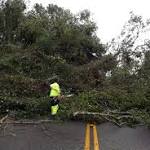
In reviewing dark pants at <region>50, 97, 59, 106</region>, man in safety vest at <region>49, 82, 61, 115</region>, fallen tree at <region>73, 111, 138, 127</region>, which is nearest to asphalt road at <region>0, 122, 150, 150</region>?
fallen tree at <region>73, 111, 138, 127</region>

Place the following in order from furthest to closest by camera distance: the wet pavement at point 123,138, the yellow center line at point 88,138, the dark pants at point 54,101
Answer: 1. the dark pants at point 54,101
2. the wet pavement at point 123,138
3. the yellow center line at point 88,138

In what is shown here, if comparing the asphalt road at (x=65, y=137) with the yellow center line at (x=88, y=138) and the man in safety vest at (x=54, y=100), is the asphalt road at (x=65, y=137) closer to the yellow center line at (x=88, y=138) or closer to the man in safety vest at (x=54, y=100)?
the yellow center line at (x=88, y=138)

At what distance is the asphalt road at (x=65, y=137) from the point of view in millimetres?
9898

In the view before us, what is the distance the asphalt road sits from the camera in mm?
9898

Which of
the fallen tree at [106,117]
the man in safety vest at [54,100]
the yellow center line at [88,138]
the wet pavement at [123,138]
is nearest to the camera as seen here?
the yellow center line at [88,138]

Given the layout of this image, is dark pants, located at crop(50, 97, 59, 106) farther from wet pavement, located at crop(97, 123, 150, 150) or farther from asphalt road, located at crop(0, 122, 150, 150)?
wet pavement, located at crop(97, 123, 150, 150)

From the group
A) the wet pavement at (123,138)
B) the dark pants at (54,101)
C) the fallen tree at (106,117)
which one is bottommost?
the wet pavement at (123,138)

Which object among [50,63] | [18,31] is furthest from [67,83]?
[18,31]

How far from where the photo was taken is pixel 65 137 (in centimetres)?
1102

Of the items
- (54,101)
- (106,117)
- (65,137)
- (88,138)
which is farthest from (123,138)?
(54,101)

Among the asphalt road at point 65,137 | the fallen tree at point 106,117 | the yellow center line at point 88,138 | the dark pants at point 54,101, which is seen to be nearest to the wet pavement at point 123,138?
the asphalt road at point 65,137

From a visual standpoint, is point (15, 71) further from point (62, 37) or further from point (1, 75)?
point (62, 37)

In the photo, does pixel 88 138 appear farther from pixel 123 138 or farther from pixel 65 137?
pixel 123 138

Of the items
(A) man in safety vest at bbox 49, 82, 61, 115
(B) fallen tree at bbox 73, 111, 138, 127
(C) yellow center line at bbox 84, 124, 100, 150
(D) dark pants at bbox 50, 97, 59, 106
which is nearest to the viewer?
(C) yellow center line at bbox 84, 124, 100, 150
